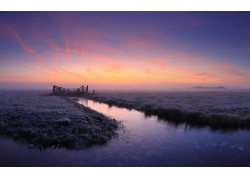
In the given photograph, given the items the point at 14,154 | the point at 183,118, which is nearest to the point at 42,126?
the point at 14,154

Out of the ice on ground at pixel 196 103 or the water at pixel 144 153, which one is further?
the ice on ground at pixel 196 103

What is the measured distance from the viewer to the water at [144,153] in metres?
A: 10.9

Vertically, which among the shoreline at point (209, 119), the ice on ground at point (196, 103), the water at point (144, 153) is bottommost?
the water at point (144, 153)

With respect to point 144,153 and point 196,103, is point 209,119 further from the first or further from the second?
point 196,103

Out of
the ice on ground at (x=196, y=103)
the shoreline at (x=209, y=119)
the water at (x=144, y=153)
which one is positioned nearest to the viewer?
the water at (x=144, y=153)

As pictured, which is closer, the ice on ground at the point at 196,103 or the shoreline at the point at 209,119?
the shoreline at the point at 209,119

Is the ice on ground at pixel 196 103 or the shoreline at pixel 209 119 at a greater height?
the ice on ground at pixel 196 103

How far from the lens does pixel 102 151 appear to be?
12445 millimetres

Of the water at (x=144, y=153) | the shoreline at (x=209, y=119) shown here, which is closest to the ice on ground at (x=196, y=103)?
the shoreline at (x=209, y=119)

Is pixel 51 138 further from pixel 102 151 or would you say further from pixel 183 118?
pixel 183 118

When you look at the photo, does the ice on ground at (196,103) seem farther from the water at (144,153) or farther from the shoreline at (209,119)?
the water at (144,153)

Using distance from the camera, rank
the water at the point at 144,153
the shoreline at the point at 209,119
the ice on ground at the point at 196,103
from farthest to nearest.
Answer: the ice on ground at the point at 196,103
the shoreline at the point at 209,119
the water at the point at 144,153

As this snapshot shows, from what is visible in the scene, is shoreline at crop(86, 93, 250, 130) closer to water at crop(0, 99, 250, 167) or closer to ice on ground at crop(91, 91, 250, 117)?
ice on ground at crop(91, 91, 250, 117)

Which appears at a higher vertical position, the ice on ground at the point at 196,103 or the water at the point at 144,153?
the ice on ground at the point at 196,103
